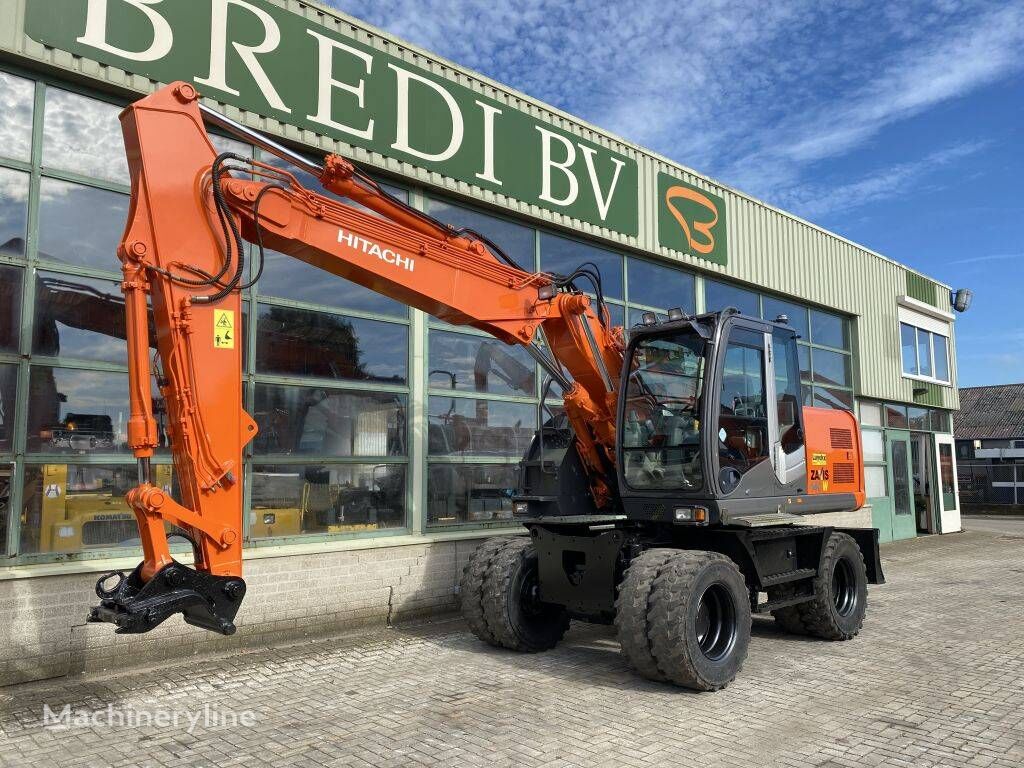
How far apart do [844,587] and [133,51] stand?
28.3ft

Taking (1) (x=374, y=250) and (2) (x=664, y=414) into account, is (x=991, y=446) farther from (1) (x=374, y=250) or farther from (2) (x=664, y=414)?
(1) (x=374, y=250)

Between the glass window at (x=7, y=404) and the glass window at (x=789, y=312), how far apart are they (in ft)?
39.8

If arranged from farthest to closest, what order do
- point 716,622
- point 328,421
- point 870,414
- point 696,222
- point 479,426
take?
point 870,414 → point 696,222 → point 479,426 → point 328,421 → point 716,622

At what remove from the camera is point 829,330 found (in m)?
16.8

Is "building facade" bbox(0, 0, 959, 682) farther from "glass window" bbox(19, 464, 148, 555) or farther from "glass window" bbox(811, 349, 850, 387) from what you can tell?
"glass window" bbox(811, 349, 850, 387)

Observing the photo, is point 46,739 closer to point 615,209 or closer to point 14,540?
point 14,540

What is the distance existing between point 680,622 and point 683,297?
7.93 metres

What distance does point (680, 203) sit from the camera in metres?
12.9

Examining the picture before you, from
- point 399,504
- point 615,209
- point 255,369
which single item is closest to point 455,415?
point 399,504

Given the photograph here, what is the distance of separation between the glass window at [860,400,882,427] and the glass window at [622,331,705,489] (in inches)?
460

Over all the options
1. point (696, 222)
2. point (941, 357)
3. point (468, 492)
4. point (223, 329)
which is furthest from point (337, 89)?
point (941, 357)

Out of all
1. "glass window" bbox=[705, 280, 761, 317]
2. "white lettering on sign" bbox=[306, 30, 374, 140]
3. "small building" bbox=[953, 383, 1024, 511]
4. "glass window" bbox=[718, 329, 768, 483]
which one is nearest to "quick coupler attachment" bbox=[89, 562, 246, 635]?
"glass window" bbox=[718, 329, 768, 483]

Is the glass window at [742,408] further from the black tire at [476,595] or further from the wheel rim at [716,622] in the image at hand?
the black tire at [476,595]

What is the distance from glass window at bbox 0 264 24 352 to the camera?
661 cm
